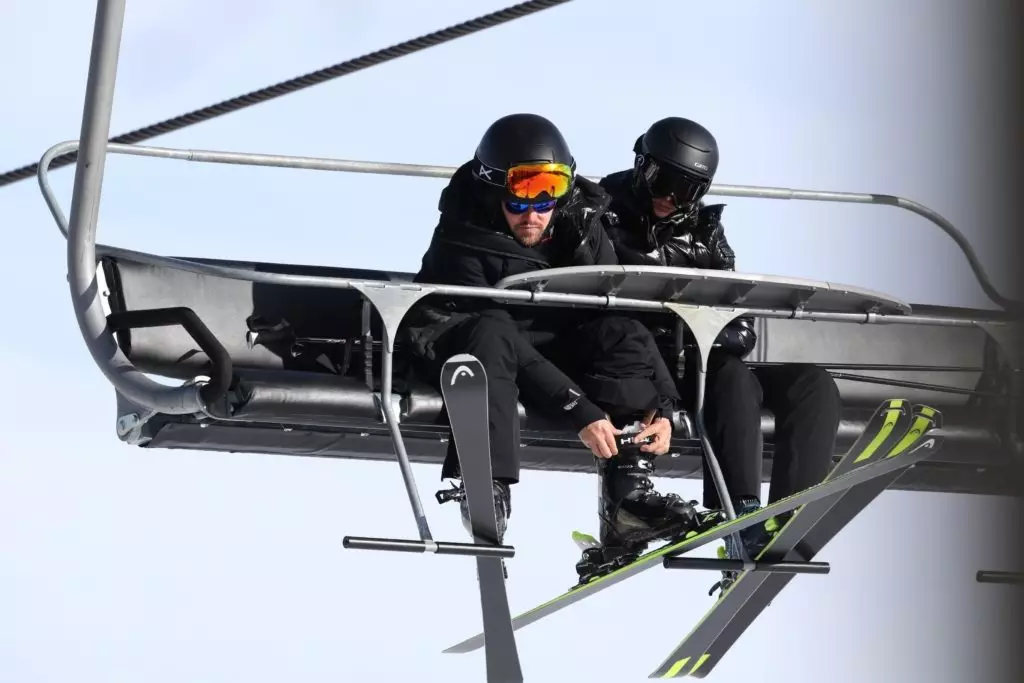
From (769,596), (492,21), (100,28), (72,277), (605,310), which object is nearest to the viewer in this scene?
(100,28)

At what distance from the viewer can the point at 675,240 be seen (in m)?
4.72

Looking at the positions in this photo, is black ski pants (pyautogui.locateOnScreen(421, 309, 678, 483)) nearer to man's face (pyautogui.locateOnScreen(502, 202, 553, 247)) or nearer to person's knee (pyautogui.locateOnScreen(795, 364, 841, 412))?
man's face (pyautogui.locateOnScreen(502, 202, 553, 247))

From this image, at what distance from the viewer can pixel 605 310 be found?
4.40 meters

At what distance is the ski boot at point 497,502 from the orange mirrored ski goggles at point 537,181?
2.90 ft

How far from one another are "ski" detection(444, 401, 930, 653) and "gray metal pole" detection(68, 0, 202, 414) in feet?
4.18

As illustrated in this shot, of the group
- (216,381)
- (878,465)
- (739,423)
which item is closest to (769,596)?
(739,423)

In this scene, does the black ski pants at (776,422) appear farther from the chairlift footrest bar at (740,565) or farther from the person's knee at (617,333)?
the person's knee at (617,333)

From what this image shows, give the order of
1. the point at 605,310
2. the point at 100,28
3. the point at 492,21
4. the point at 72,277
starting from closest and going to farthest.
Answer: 1. the point at 100,28
2. the point at 72,277
3. the point at 605,310
4. the point at 492,21

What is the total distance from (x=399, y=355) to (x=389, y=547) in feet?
2.79

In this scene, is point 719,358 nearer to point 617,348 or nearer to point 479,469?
point 617,348

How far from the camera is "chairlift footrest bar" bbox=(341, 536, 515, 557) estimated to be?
3736 mm

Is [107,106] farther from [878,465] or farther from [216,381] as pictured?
[878,465]

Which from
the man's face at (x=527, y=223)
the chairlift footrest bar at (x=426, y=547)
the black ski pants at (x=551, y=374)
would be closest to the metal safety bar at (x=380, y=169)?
the man's face at (x=527, y=223)

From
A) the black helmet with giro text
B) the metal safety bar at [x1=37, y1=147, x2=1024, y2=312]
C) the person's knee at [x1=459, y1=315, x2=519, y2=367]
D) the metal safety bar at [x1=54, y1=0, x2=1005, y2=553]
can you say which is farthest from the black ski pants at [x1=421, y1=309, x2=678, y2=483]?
the metal safety bar at [x1=37, y1=147, x2=1024, y2=312]
